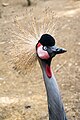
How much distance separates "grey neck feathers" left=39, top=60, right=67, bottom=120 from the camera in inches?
81.5

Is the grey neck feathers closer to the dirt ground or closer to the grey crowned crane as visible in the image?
the grey crowned crane

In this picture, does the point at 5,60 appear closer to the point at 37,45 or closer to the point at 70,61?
the point at 70,61

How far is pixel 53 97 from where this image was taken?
6.86 feet

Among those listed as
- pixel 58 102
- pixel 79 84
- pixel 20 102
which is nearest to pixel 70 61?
pixel 79 84

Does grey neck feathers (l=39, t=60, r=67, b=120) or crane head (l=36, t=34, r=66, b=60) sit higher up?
crane head (l=36, t=34, r=66, b=60)

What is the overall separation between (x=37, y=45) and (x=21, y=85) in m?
1.56

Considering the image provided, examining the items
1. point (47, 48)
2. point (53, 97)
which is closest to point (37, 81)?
point (53, 97)

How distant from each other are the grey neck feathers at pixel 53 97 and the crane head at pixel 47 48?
71 mm

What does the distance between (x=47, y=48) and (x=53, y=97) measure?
12.2 inches

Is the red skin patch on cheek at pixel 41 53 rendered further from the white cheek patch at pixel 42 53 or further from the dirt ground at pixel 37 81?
the dirt ground at pixel 37 81

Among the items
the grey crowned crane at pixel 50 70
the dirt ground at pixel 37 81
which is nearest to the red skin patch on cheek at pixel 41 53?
the grey crowned crane at pixel 50 70

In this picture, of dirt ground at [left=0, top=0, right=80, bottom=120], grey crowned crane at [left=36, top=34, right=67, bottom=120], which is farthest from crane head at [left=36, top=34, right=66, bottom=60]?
dirt ground at [left=0, top=0, right=80, bottom=120]

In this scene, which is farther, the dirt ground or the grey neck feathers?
the dirt ground

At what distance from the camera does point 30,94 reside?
3350 millimetres
